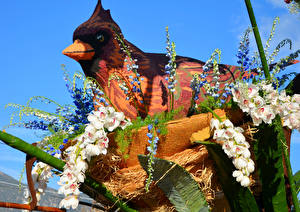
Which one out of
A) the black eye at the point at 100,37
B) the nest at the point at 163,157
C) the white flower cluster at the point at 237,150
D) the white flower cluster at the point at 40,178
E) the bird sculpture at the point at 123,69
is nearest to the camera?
the white flower cluster at the point at 237,150

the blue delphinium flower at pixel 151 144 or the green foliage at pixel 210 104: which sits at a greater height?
the green foliage at pixel 210 104

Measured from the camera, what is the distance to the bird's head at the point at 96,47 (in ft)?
4.13

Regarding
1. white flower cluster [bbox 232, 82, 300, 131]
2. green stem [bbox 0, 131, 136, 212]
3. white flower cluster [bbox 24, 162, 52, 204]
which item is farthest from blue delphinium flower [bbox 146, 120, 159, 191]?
white flower cluster [bbox 24, 162, 52, 204]

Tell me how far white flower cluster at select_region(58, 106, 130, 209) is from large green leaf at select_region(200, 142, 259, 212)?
284mm

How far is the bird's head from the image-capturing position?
1.26 metres

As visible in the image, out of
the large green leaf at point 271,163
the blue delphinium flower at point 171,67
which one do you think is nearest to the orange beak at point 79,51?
the blue delphinium flower at point 171,67

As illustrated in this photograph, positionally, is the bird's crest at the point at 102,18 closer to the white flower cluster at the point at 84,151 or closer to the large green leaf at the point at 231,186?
the white flower cluster at the point at 84,151

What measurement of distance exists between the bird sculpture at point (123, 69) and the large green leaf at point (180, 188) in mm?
304

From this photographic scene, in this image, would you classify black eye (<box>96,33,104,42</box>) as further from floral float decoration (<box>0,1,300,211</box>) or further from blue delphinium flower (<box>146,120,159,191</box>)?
blue delphinium flower (<box>146,120,159,191</box>)

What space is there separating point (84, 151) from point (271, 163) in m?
0.53

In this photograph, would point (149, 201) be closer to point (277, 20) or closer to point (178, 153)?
point (178, 153)

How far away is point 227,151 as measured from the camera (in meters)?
0.83

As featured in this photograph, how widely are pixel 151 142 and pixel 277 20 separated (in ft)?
2.09

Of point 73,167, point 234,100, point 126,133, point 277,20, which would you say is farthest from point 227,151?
→ point 277,20
